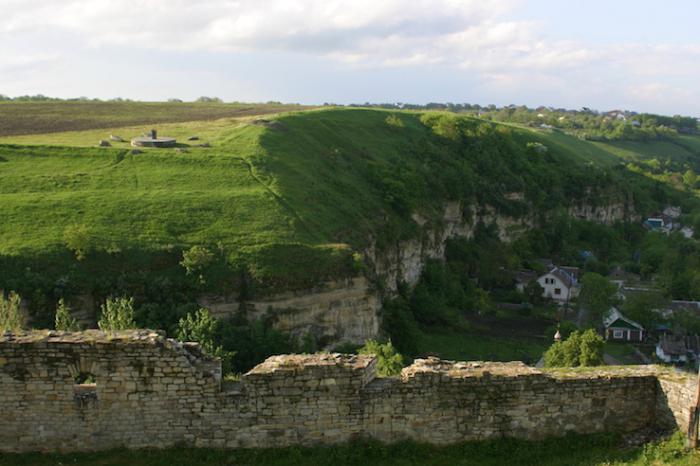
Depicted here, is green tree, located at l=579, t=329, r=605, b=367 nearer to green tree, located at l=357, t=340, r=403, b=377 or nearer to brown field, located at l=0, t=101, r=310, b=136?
green tree, located at l=357, t=340, r=403, b=377

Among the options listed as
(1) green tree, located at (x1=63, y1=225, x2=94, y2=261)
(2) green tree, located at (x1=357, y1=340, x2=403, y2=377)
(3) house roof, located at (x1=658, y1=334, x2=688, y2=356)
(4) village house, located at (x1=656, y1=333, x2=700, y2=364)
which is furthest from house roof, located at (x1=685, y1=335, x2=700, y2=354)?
(1) green tree, located at (x1=63, y1=225, x2=94, y2=261)

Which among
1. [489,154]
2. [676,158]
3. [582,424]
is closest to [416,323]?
[582,424]

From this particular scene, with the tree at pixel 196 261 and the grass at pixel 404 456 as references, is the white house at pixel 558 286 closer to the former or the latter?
the tree at pixel 196 261

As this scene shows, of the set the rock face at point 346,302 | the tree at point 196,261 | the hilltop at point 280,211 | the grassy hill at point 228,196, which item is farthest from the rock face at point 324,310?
the tree at point 196,261

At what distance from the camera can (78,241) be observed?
102 ft

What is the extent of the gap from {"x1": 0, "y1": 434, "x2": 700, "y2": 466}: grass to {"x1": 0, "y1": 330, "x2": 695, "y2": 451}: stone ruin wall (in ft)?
0.56

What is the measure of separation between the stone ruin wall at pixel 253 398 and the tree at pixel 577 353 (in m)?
20.0

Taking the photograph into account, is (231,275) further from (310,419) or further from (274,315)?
(310,419)

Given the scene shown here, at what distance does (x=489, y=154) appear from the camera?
77.4 m

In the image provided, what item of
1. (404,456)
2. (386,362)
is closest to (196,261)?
(386,362)

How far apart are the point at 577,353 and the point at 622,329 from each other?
21.8 metres

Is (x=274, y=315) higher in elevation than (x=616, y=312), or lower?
higher

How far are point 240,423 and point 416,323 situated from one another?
34.1 meters

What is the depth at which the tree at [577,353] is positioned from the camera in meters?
31.7
